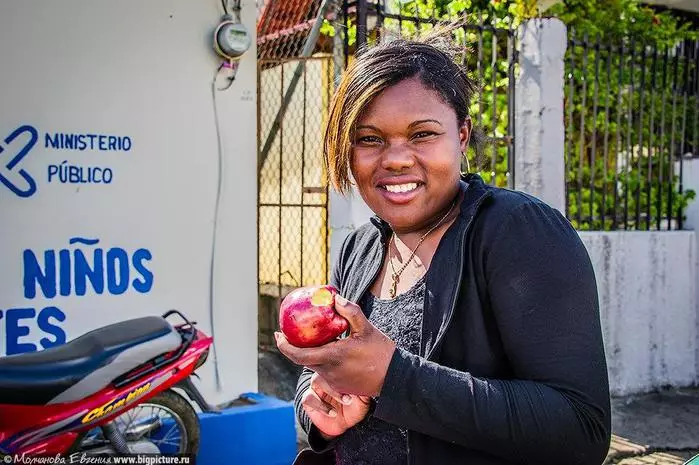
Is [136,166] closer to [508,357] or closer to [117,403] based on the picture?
[117,403]

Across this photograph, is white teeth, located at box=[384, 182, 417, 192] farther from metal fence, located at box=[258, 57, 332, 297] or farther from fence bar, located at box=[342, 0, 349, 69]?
metal fence, located at box=[258, 57, 332, 297]

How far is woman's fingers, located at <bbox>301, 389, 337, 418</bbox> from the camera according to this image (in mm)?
1464

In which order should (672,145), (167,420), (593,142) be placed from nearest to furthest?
(167,420) → (593,142) → (672,145)

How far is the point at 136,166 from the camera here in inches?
161

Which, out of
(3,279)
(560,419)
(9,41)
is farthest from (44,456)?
(560,419)

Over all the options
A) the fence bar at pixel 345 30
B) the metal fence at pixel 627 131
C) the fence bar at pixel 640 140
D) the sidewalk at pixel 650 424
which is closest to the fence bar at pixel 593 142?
the metal fence at pixel 627 131

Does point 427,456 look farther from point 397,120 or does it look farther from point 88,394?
point 88,394

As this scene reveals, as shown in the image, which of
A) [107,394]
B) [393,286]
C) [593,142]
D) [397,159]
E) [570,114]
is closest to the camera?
[397,159]

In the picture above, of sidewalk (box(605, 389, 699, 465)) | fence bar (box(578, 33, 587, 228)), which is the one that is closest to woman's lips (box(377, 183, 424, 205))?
sidewalk (box(605, 389, 699, 465))

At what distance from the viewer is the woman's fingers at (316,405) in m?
1.46

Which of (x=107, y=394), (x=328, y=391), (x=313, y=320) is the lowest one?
(x=107, y=394)

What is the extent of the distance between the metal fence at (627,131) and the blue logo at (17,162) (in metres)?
4.00

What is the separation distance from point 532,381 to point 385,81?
2.14 ft

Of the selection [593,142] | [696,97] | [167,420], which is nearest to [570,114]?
[593,142]
